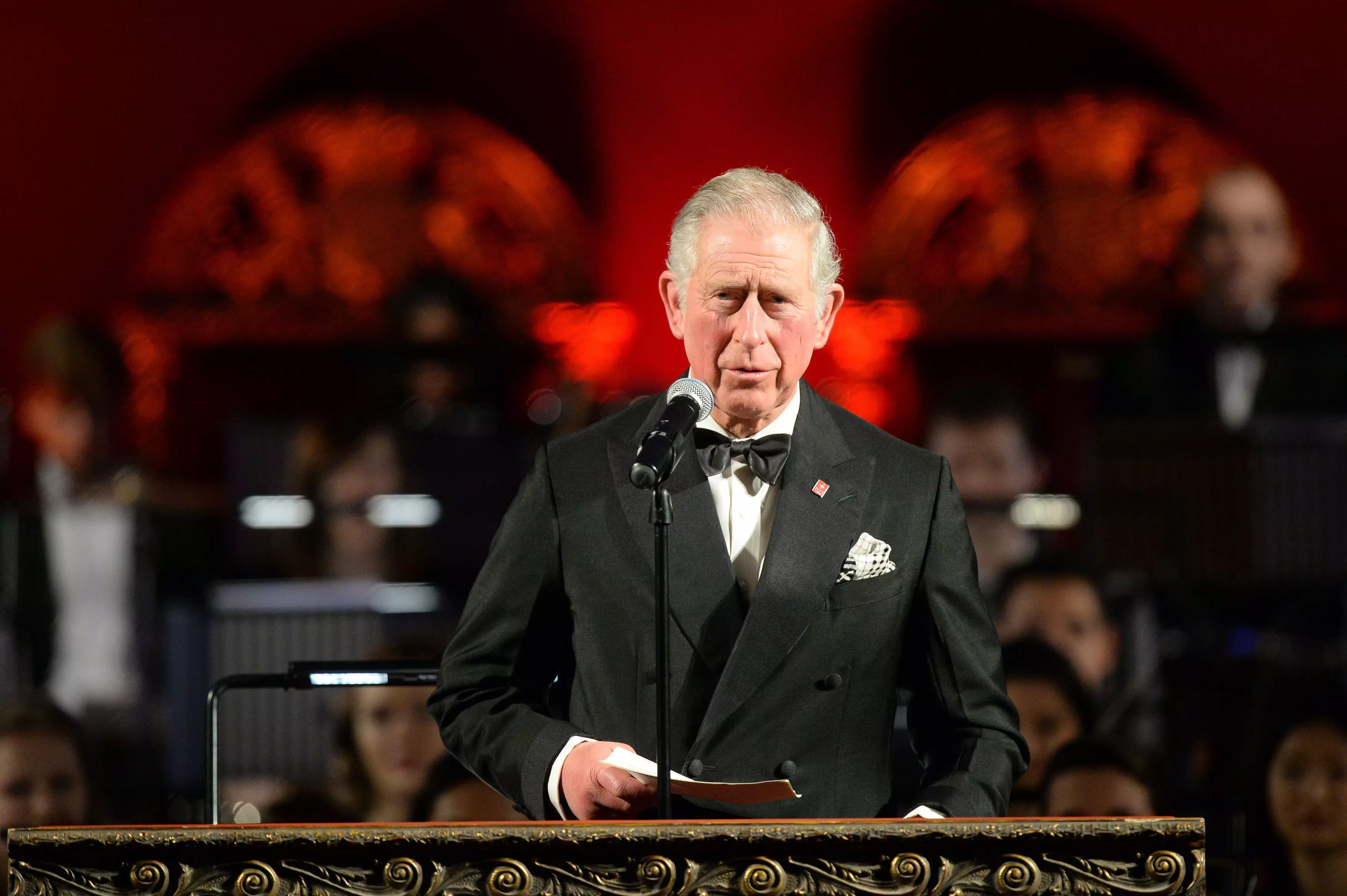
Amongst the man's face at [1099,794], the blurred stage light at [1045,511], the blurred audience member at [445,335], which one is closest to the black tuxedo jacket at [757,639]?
the man's face at [1099,794]

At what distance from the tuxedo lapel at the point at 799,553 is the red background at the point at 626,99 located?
15.6 ft

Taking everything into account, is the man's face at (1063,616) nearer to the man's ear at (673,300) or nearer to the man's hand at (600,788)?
the man's ear at (673,300)

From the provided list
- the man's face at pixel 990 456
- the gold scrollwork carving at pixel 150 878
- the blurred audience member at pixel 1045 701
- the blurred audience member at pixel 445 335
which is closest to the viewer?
the gold scrollwork carving at pixel 150 878

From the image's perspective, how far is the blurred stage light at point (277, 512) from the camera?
438 cm

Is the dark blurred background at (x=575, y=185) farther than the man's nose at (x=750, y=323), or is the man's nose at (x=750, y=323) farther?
the dark blurred background at (x=575, y=185)

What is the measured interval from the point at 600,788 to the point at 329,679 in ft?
1.62

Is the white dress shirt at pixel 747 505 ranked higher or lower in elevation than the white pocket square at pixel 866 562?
higher

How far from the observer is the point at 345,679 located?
6.24ft

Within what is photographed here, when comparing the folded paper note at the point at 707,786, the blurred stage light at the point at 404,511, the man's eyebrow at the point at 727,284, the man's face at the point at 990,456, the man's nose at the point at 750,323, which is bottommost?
the folded paper note at the point at 707,786

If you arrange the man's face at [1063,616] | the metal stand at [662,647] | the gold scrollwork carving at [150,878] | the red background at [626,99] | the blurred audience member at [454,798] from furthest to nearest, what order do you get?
the red background at [626,99] → the man's face at [1063,616] → the blurred audience member at [454,798] → the metal stand at [662,647] → the gold scrollwork carving at [150,878]

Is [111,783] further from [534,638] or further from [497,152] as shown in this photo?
[497,152]

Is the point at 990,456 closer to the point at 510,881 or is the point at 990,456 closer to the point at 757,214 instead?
the point at 757,214

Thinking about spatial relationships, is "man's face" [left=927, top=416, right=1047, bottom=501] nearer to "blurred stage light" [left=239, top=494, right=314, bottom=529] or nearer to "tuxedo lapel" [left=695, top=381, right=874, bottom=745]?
"blurred stage light" [left=239, top=494, right=314, bottom=529]

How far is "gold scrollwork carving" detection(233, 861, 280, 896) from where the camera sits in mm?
1330
